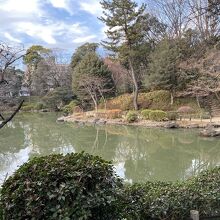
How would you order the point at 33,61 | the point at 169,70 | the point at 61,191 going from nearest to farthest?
the point at 61,191 < the point at 169,70 < the point at 33,61

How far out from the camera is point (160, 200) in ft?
11.0

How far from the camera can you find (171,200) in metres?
3.40

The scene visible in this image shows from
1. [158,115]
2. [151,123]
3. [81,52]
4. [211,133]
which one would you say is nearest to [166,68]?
[158,115]

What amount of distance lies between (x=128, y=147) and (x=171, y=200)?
438 inches

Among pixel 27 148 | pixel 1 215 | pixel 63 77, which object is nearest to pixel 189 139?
pixel 27 148

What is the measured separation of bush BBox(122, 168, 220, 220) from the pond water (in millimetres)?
5133

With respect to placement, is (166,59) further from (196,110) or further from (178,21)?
(178,21)

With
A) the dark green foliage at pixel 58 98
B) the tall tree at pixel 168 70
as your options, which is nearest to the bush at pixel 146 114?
the tall tree at pixel 168 70

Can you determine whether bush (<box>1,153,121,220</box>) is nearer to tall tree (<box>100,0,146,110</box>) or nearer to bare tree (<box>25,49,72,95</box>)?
tall tree (<box>100,0,146,110</box>)

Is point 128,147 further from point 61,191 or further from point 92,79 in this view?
point 92,79

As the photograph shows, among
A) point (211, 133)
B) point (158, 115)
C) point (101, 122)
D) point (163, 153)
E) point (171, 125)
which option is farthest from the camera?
point (101, 122)

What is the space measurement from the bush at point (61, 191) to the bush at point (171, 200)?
21.5 inches

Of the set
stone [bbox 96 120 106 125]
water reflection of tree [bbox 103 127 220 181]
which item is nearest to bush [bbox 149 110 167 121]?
water reflection of tree [bbox 103 127 220 181]

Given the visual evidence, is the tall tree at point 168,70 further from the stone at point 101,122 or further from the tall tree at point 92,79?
the stone at point 101,122
